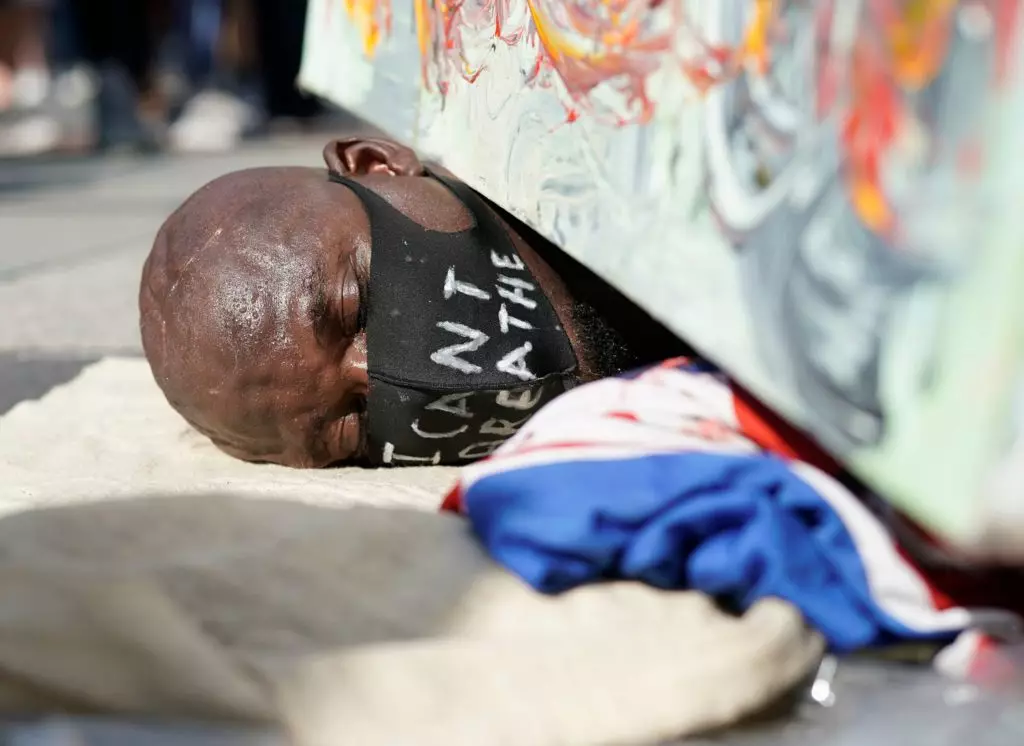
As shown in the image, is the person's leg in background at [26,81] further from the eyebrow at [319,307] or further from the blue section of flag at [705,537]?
the blue section of flag at [705,537]

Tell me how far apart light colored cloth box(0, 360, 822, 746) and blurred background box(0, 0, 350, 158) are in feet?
30.3

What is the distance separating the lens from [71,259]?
430cm

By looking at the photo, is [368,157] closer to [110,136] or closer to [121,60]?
[110,136]

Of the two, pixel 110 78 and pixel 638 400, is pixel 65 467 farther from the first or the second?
pixel 110 78

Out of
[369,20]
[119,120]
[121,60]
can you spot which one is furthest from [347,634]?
[121,60]

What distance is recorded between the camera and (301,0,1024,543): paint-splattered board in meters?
1.13

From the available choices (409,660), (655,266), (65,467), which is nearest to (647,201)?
(655,266)

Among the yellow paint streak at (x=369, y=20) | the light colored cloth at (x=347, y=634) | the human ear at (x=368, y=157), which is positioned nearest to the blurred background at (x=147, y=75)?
the yellow paint streak at (x=369, y=20)

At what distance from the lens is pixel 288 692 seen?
1.21 meters

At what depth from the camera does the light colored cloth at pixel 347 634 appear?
1.21m

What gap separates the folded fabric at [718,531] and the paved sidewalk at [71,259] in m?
1.54

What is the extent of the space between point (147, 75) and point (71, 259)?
31.5 ft

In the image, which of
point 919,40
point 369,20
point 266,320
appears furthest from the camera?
point 369,20

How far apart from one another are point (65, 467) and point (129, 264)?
224 cm
